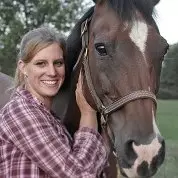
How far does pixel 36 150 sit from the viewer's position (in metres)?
2.22

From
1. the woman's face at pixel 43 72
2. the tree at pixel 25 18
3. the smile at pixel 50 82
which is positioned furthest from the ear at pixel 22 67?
the tree at pixel 25 18

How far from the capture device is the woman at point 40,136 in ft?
7.32

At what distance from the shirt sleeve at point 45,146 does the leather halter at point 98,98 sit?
27 centimetres

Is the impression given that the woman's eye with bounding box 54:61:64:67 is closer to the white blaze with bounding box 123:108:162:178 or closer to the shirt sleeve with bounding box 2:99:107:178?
the shirt sleeve with bounding box 2:99:107:178

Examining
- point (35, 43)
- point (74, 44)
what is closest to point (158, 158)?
point (35, 43)

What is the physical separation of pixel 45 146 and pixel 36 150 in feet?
0.16

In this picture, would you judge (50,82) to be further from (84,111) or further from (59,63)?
(84,111)

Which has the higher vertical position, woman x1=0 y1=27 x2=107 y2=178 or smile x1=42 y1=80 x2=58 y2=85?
smile x1=42 y1=80 x2=58 y2=85

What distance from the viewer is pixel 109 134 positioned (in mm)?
2531

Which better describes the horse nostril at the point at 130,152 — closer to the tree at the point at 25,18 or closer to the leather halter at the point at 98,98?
the leather halter at the point at 98,98

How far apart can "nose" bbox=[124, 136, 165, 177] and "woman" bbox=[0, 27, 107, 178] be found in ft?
0.67

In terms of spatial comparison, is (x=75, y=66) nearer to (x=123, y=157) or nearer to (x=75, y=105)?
(x=75, y=105)

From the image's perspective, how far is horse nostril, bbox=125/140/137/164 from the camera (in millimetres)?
2214

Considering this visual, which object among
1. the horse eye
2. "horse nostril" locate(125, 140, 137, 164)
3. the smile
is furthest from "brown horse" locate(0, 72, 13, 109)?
"horse nostril" locate(125, 140, 137, 164)
